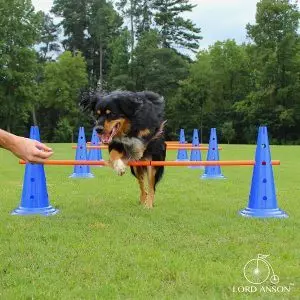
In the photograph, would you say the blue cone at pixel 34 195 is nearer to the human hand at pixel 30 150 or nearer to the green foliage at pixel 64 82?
the human hand at pixel 30 150

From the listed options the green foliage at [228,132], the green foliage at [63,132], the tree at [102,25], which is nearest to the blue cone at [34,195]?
the green foliage at [228,132]


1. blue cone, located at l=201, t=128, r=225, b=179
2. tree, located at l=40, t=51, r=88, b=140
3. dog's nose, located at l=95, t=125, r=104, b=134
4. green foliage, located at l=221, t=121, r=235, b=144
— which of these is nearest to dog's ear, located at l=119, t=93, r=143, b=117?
dog's nose, located at l=95, t=125, r=104, b=134

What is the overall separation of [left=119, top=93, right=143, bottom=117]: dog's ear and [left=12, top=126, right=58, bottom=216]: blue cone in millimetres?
1376

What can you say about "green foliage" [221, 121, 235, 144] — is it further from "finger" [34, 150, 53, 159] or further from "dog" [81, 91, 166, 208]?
"finger" [34, 150, 53, 159]

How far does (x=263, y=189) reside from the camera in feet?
19.9

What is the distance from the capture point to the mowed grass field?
3.41 m

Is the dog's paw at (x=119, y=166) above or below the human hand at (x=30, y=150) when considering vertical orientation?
below

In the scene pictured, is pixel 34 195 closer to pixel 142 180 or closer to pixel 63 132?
pixel 142 180

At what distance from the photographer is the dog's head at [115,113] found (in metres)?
6.43

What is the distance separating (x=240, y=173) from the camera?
12.2 m
